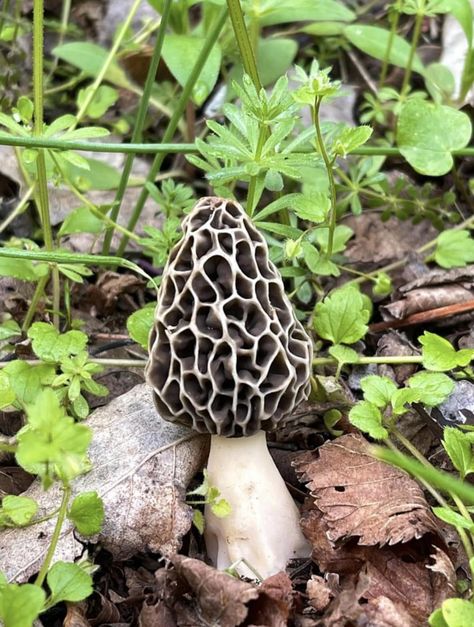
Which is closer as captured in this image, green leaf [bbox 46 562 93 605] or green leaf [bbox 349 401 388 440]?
green leaf [bbox 46 562 93 605]

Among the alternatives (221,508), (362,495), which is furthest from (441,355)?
(221,508)

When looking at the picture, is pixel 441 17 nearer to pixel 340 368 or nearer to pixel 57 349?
pixel 340 368

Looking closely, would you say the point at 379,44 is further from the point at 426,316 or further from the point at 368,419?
the point at 368,419

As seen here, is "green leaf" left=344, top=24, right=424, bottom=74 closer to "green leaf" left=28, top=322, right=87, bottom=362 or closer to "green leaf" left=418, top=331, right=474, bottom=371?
"green leaf" left=418, top=331, right=474, bottom=371

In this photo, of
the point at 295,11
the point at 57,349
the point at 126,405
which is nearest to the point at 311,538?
the point at 126,405

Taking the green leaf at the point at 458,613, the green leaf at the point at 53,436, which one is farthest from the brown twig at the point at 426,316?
the green leaf at the point at 53,436

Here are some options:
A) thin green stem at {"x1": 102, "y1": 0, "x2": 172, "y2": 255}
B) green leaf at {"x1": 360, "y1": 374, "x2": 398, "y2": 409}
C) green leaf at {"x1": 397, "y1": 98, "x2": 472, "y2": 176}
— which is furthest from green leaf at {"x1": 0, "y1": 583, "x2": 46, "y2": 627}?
green leaf at {"x1": 397, "y1": 98, "x2": 472, "y2": 176}
